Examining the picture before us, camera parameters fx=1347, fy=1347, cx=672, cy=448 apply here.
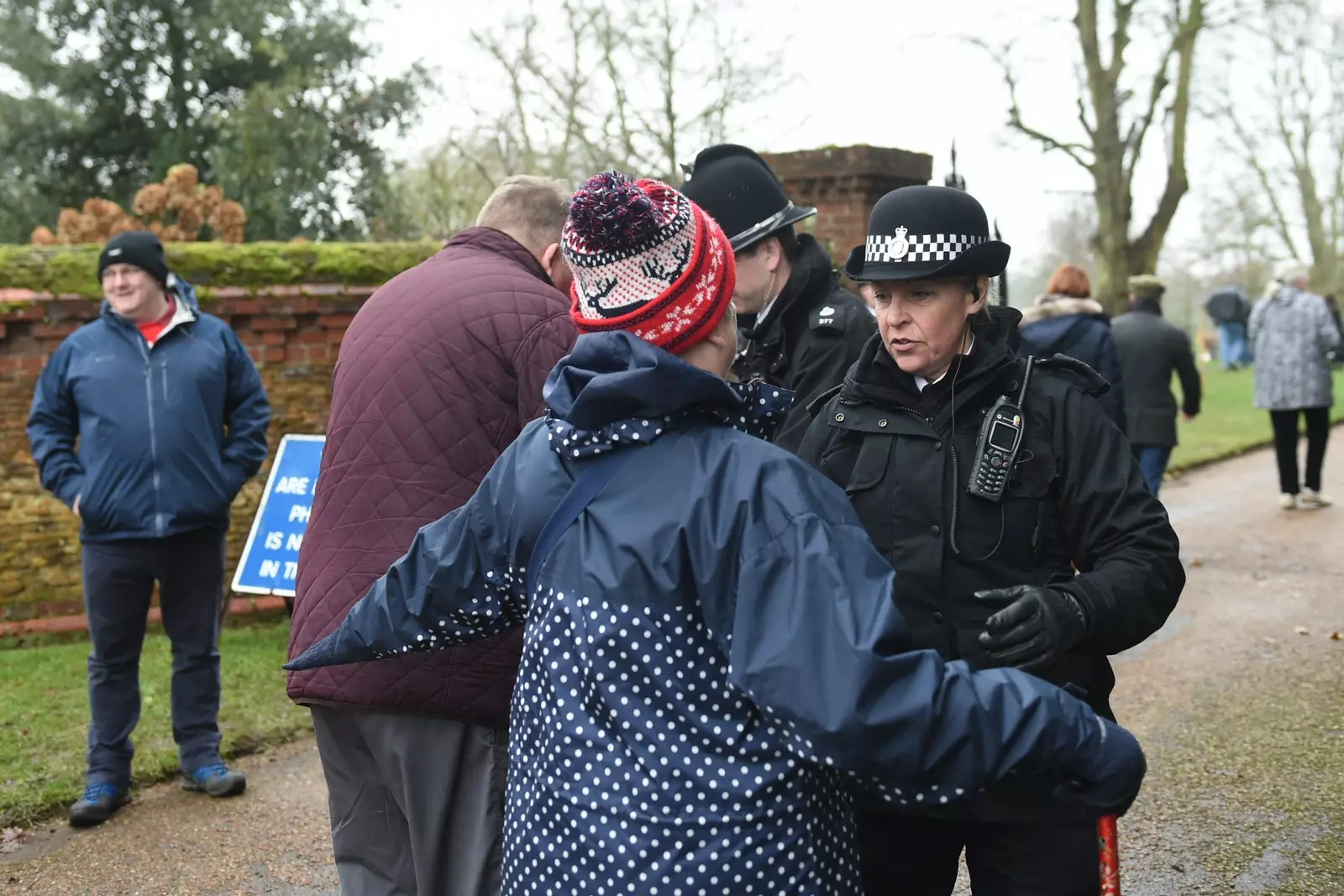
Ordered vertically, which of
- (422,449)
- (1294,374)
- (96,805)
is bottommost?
(96,805)

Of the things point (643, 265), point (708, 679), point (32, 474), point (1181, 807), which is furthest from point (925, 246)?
point (32, 474)

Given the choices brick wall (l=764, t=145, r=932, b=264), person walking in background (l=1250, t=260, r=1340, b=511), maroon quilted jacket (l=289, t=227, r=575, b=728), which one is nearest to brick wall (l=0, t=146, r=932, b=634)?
brick wall (l=764, t=145, r=932, b=264)

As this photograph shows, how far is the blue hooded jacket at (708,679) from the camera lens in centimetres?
180

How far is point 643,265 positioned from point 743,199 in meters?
1.82

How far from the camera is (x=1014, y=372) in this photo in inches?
105

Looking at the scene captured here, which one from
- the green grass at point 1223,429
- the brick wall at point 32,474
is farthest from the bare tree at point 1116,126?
the brick wall at point 32,474

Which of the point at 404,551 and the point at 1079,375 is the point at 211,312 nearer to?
the point at 404,551

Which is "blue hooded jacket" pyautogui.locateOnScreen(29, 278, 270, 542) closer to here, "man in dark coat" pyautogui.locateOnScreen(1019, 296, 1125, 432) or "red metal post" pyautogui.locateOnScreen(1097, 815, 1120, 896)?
"red metal post" pyautogui.locateOnScreen(1097, 815, 1120, 896)

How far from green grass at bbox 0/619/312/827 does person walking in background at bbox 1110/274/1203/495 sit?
552 centimetres

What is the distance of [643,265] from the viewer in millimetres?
2107

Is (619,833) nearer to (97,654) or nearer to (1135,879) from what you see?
(1135,879)

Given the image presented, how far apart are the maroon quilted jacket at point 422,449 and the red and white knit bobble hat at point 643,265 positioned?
81cm

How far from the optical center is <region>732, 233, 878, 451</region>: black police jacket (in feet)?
11.9

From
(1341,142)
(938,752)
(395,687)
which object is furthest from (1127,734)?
(1341,142)
